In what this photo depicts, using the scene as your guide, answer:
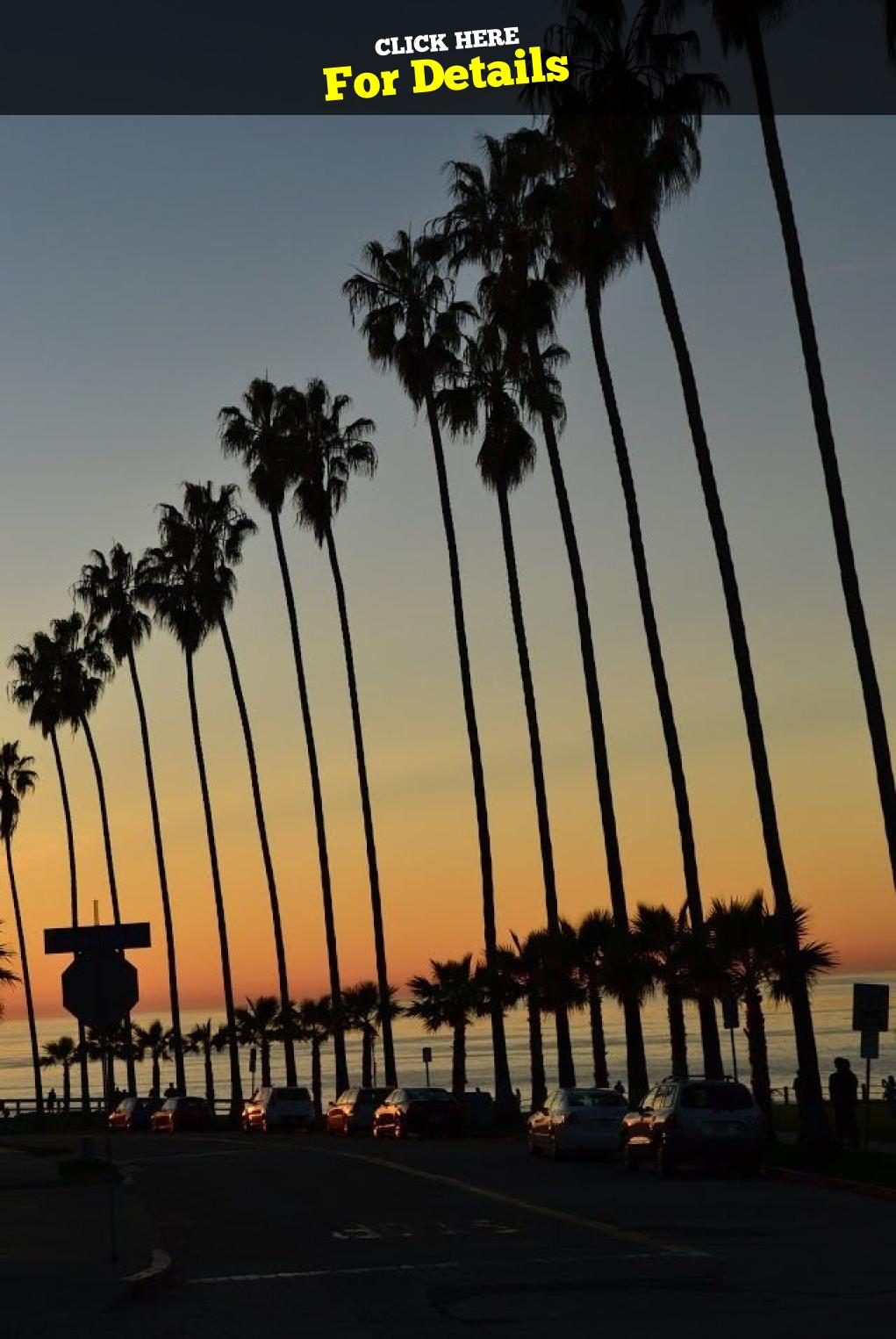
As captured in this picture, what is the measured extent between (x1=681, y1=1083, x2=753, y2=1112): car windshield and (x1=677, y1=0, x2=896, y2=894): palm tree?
4554 millimetres

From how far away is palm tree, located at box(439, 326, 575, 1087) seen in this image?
57.0m

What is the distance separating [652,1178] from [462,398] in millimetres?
30608

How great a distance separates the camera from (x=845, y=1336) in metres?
13.1

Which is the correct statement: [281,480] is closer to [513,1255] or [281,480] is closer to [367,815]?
[367,815]

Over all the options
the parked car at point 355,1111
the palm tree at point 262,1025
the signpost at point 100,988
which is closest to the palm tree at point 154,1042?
the palm tree at point 262,1025

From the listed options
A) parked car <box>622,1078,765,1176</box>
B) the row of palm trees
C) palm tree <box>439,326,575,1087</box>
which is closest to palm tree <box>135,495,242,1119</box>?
the row of palm trees

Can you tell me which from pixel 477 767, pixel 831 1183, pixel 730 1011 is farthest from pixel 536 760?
pixel 831 1183

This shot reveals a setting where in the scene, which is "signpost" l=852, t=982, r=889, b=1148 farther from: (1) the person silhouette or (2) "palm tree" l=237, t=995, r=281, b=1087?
(2) "palm tree" l=237, t=995, r=281, b=1087

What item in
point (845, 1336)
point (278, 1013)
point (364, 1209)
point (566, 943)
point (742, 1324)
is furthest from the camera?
point (278, 1013)

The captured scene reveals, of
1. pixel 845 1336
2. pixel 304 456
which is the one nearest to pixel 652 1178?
pixel 845 1336

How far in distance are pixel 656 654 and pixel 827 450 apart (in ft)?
41.2

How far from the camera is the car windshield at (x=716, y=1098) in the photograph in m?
32.1

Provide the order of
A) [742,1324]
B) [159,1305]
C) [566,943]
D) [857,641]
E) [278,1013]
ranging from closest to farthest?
1. [742,1324]
2. [159,1305]
3. [857,641]
4. [566,943]
5. [278,1013]

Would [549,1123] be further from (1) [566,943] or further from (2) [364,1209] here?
(1) [566,943]
